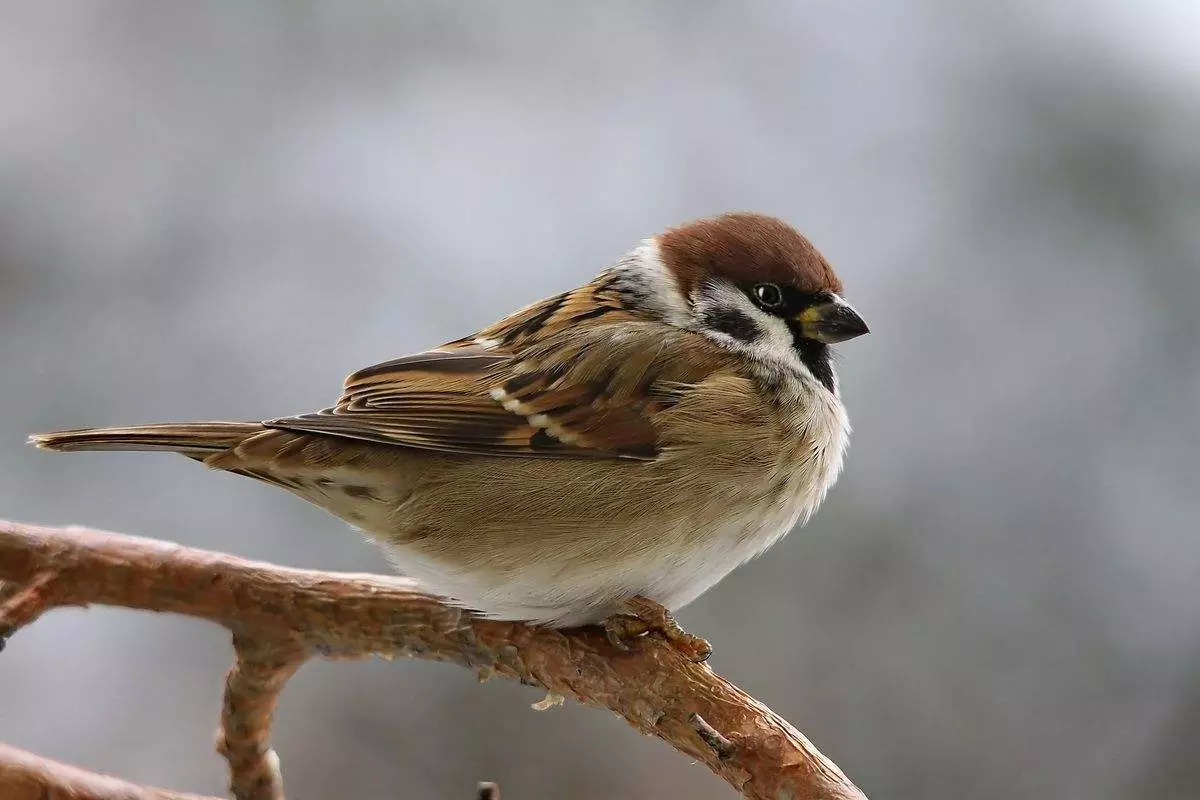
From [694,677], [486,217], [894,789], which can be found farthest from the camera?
[486,217]

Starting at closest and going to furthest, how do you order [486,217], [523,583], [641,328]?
[523,583], [641,328], [486,217]

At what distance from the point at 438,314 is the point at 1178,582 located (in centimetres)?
172

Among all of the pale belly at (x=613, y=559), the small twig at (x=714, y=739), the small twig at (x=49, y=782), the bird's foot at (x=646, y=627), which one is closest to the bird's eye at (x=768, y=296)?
the pale belly at (x=613, y=559)

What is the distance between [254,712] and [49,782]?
1.56ft

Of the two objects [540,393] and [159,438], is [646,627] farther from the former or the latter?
[159,438]

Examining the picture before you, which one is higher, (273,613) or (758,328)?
(758,328)

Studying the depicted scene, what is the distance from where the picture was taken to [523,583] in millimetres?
1631

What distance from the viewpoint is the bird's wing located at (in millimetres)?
1671

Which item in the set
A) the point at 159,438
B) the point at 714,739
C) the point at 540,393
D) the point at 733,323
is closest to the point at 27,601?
the point at 159,438

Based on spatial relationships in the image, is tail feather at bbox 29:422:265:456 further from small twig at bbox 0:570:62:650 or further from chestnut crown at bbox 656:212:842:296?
chestnut crown at bbox 656:212:842:296

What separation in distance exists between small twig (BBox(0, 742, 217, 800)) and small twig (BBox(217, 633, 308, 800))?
1.12 feet

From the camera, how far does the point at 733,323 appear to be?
1.83 metres

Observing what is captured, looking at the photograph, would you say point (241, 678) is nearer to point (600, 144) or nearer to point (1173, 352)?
point (600, 144)

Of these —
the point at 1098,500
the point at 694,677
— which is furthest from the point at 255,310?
the point at 1098,500
